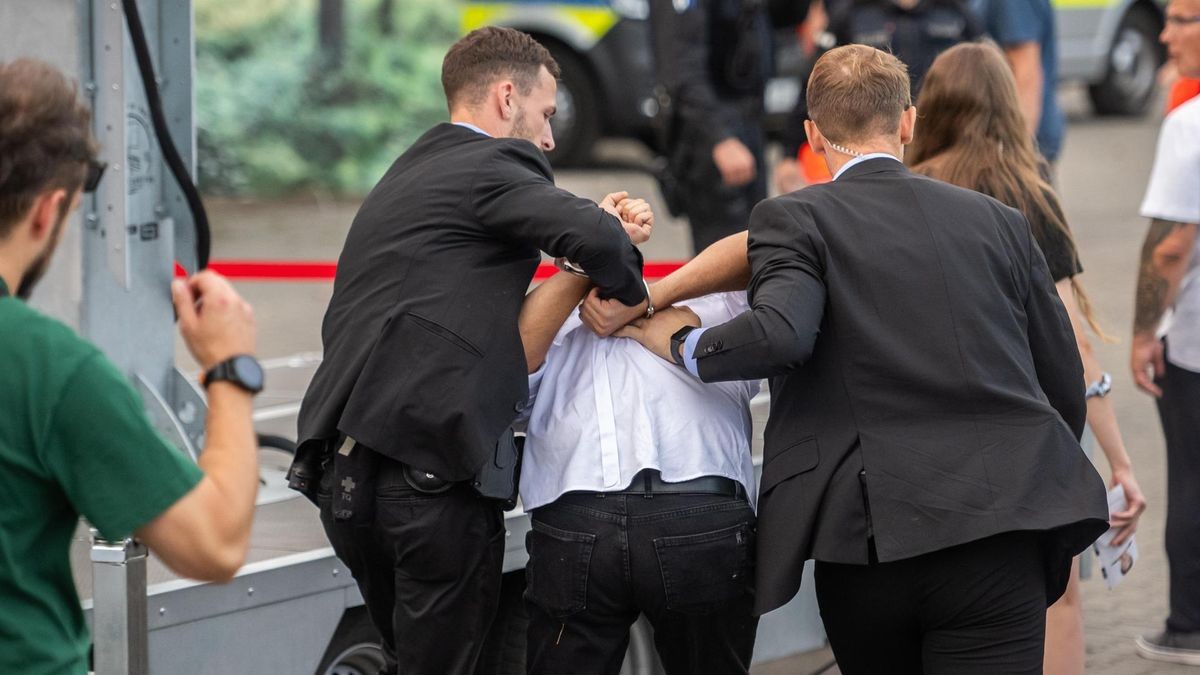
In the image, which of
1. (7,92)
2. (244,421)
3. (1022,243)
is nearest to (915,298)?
(1022,243)

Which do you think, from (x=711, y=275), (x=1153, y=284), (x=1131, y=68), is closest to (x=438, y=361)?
(x=711, y=275)

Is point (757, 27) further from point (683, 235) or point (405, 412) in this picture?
point (683, 235)

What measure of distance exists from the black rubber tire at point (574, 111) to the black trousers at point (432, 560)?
9.04m

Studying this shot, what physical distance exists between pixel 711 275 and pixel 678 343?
188mm

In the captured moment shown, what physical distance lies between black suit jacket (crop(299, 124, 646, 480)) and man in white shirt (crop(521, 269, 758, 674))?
0.11 meters

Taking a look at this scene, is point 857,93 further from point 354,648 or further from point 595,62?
point 595,62

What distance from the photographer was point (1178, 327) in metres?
4.62

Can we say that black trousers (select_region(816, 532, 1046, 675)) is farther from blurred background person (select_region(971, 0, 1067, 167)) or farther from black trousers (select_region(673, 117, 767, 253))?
blurred background person (select_region(971, 0, 1067, 167))

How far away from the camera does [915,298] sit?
9.06ft

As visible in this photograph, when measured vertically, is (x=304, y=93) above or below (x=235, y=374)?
below

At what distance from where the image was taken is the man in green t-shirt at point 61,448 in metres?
1.90

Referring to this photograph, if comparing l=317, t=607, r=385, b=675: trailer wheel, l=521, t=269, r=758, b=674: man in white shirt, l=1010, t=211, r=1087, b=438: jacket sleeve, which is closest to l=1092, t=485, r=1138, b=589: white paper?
l=1010, t=211, r=1087, b=438: jacket sleeve

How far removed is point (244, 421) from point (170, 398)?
2.46m

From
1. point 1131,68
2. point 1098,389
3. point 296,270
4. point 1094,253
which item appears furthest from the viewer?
point 1131,68
